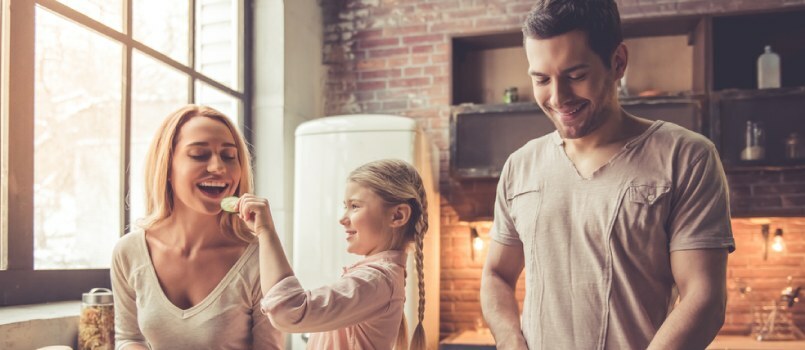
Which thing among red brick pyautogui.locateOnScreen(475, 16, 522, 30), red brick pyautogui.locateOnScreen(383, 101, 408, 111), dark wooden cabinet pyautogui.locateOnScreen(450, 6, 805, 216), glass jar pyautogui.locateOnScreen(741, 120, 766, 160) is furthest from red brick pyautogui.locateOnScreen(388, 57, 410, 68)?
glass jar pyautogui.locateOnScreen(741, 120, 766, 160)

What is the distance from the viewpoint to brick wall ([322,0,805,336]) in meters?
4.07

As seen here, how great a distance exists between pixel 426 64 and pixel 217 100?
1.28 meters

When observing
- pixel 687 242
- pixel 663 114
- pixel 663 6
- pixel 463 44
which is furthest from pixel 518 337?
pixel 663 6

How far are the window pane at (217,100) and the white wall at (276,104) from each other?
11 cm

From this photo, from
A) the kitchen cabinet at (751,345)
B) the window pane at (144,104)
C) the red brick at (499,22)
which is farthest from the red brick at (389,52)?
the kitchen cabinet at (751,345)

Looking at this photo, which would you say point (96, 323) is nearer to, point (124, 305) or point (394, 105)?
point (124, 305)

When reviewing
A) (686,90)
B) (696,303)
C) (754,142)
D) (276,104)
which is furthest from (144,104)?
(754,142)

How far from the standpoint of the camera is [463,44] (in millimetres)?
3992

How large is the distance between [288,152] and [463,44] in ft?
3.85

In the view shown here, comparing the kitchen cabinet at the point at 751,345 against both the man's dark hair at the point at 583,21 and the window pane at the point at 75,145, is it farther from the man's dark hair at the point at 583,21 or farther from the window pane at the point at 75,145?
the window pane at the point at 75,145

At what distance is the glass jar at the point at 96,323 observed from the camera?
1841 millimetres

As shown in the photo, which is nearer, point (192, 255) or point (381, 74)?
point (192, 255)

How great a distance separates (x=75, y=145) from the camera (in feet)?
8.26

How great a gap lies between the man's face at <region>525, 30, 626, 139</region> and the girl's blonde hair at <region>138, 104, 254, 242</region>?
732 millimetres
